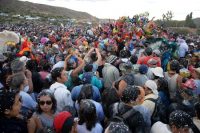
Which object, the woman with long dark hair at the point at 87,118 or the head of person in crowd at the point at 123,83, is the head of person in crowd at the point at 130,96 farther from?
the head of person in crowd at the point at 123,83

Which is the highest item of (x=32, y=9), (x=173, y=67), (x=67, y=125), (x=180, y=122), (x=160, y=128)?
(x=32, y=9)

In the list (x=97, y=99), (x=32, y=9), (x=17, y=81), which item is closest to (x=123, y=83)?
(x=97, y=99)

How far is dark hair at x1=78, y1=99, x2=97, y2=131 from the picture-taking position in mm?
3936

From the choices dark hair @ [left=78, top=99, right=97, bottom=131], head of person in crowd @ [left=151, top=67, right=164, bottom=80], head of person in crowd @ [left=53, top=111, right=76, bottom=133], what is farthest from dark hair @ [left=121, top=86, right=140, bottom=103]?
head of person in crowd @ [left=151, top=67, right=164, bottom=80]

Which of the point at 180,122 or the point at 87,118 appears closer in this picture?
the point at 180,122

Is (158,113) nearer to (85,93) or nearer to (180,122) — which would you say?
(85,93)

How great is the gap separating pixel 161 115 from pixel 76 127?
183 cm

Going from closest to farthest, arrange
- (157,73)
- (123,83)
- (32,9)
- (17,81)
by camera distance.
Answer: (17,81) < (123,83) < (157,73) < (32,9)

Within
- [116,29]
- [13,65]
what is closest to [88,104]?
[13,65]

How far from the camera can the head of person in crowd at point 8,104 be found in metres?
3.51

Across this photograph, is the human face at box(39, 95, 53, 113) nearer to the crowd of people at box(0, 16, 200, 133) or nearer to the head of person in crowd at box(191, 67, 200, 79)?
the crowd of people at box(0, 16, 200, 133)

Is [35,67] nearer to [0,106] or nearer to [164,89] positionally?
[164,89]

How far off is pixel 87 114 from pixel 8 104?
1002mm

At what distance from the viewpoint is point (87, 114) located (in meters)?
3.94
